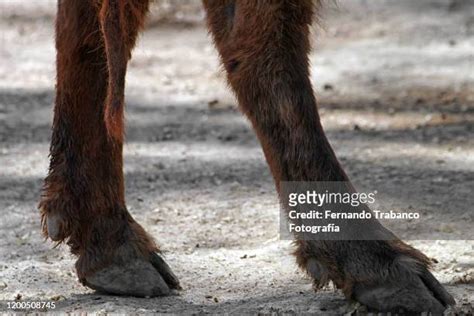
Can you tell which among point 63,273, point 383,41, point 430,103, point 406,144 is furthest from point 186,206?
point 383,41

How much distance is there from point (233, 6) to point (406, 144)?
2.27 meters

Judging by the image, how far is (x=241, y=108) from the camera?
332 cm

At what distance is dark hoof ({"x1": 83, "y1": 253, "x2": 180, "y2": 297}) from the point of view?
137 inches

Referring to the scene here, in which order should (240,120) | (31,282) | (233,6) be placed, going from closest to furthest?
(233,6)
(31,282)
(240,120)

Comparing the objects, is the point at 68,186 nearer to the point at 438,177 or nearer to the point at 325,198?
the point at 325,198

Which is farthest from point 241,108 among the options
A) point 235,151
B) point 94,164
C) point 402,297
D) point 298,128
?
point 235,151

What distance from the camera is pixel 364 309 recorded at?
3.11m

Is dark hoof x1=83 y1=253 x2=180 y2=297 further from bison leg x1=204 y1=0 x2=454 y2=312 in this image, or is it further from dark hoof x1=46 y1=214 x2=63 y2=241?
bison leg x1=204 y1=0 x2=454 y2=312

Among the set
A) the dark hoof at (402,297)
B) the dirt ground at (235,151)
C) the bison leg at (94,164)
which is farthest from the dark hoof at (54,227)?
the dark hoof at (402,297)

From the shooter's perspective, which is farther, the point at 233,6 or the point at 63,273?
the point at 63,273

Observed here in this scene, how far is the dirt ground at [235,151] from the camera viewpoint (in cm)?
363

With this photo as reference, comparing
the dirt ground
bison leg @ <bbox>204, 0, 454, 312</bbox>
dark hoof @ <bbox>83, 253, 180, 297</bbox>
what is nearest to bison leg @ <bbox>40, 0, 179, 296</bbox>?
dark hoof @ <bbox>83, 253, 180, 297</bbox>

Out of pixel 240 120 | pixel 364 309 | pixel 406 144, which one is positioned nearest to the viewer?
pixel 364 309

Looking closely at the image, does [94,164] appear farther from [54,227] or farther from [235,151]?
[235,151]
